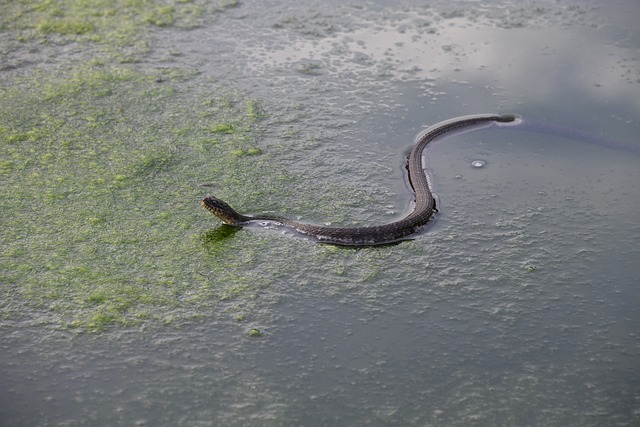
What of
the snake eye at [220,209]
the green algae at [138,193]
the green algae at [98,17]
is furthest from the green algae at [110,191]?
the green algae at [98,17]

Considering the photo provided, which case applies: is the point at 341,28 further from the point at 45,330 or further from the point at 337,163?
the point at 45,330

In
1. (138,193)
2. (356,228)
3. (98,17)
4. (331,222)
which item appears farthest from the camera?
(98,17)

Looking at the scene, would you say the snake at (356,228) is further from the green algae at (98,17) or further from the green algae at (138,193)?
the green algae at (98,17)

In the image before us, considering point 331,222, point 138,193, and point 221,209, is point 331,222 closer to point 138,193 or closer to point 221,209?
point 221,209

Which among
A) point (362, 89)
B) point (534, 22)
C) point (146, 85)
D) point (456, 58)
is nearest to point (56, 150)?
point (146, 85)

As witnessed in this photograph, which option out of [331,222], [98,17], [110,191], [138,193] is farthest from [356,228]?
[98,17]
